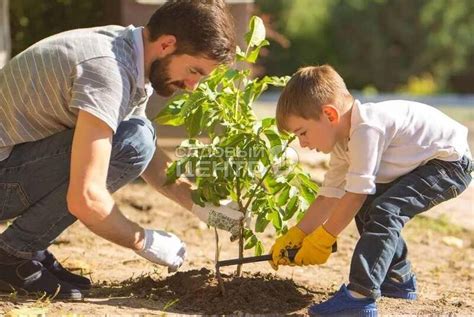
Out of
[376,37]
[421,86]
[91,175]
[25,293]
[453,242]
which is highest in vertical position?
[91,175]

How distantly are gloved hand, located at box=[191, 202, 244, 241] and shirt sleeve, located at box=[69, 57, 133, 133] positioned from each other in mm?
542

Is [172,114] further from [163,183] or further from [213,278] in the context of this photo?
[213,278]

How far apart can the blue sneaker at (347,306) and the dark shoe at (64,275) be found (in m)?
0.90

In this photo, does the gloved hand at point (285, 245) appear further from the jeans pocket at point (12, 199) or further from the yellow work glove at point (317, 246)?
the jeans pocket at point (12, 199)

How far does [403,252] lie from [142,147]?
3.28ft

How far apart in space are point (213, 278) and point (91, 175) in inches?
27.5

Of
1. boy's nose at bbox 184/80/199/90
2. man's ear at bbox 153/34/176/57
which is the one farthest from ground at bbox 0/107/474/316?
man's ear at bbox 153/34/176/57

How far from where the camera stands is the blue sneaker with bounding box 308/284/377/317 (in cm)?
333

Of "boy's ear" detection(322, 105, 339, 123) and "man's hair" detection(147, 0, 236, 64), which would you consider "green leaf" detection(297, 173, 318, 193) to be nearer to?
"boy's ear" detection(322, 105, 339, 123)

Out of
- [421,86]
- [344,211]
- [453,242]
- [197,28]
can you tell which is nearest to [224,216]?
[344,211]

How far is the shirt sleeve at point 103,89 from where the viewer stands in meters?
3.25

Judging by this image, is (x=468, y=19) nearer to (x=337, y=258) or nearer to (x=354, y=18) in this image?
A: (x=354, y=18)

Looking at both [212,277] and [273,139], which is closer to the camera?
[273,139]

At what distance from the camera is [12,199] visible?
360 cm
